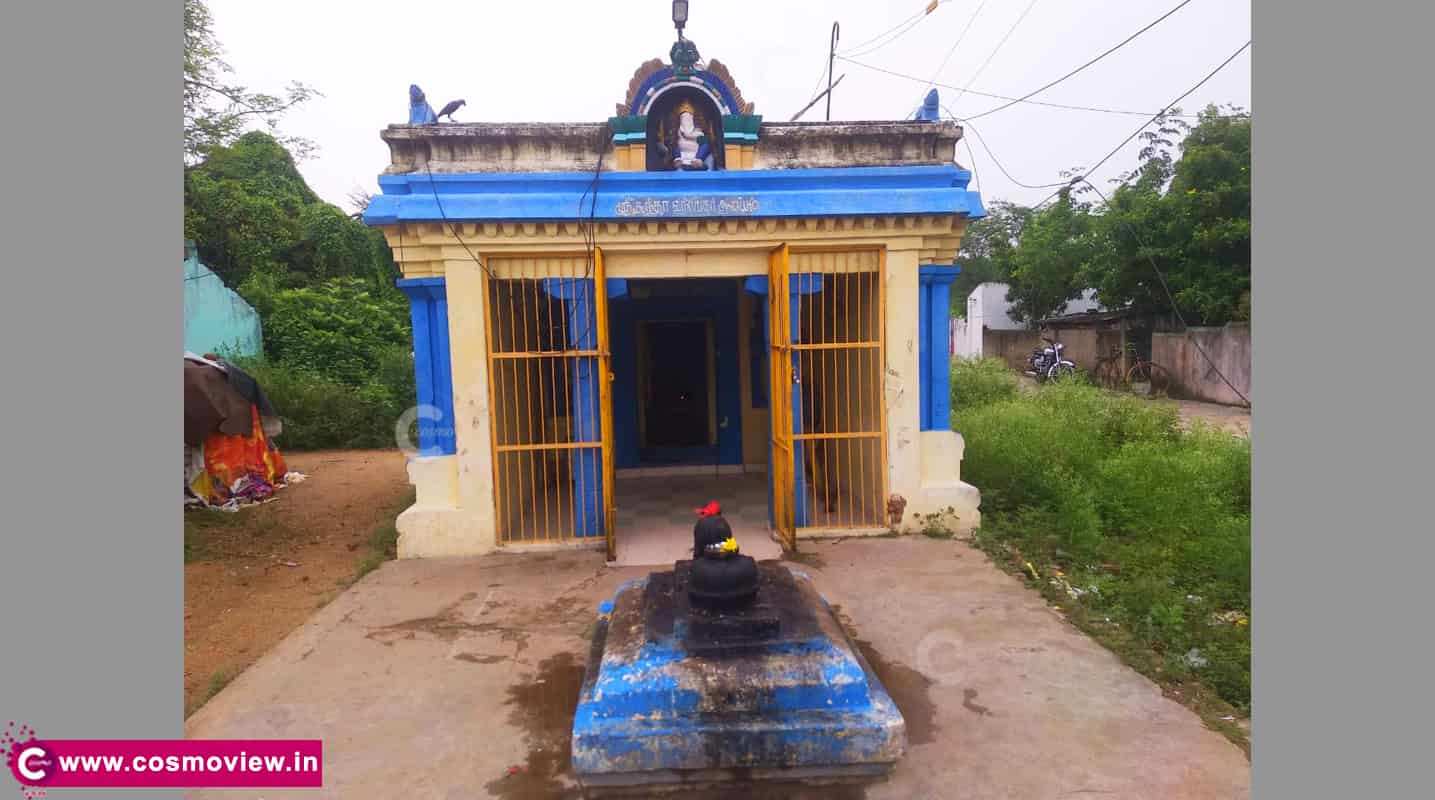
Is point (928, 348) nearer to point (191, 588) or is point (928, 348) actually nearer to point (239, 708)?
point (239, 708)

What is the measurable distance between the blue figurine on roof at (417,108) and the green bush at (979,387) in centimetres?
965

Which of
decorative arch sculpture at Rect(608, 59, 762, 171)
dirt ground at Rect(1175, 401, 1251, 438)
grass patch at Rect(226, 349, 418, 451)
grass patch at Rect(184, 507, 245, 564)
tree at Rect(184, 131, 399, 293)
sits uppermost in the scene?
tree at Rect(184, 131, 399, 293)

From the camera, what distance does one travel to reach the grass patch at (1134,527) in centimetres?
464

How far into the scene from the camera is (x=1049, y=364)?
20.1m

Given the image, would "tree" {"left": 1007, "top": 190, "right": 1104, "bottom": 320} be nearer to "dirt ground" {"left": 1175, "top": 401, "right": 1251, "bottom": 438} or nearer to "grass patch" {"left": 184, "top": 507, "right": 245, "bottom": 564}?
"dirt ground" {"left": 1175, "top": 401, "right": 1251, "bottom": 438}

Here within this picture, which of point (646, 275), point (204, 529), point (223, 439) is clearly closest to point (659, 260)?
point (646, 275)

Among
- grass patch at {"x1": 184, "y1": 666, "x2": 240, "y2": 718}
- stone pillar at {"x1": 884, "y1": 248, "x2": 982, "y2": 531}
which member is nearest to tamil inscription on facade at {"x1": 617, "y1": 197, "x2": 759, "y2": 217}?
stone pillar at {"x1": 884, "y1": 248, "x2": 982, "y2": 531}

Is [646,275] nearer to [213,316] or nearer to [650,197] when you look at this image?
[650,197]

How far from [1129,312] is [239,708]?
790 inches

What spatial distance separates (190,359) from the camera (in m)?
9.51

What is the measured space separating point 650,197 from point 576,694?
4.16 metres

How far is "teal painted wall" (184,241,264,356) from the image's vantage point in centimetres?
1455
